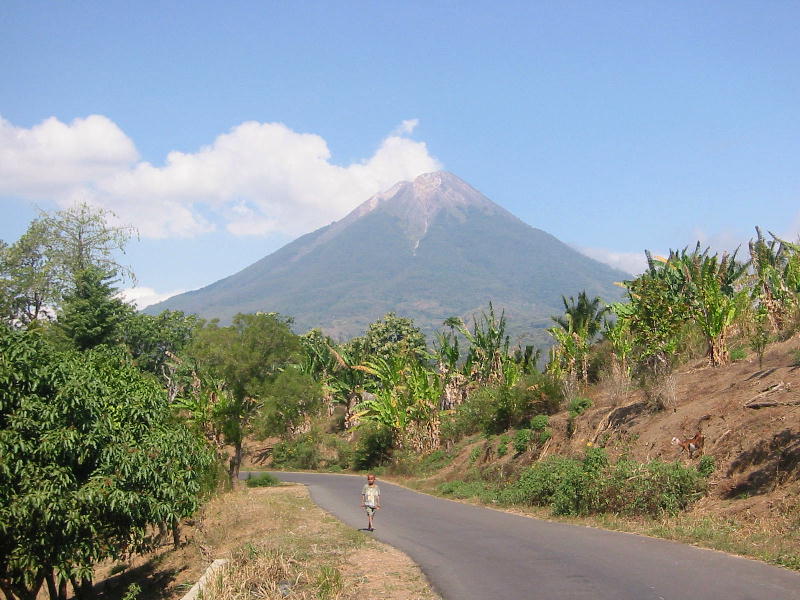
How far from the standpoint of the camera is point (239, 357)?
29328mm

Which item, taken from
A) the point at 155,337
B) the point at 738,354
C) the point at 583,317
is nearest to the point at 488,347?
the point at 583,317

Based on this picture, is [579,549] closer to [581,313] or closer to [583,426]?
[583,426]

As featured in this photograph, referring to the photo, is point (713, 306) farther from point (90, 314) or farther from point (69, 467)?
point (90, 314)

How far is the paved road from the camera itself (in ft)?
30.0

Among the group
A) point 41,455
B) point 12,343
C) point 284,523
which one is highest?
point 12,343

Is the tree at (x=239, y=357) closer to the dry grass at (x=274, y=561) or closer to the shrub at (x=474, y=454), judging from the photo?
the dry grass at (x=274, y=561)

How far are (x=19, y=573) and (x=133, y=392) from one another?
380 cm

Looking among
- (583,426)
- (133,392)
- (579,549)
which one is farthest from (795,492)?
(133,392)

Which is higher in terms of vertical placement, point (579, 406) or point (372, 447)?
point (579, 406)

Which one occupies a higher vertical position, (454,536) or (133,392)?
(133,392)

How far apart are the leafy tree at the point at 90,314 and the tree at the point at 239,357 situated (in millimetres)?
17300

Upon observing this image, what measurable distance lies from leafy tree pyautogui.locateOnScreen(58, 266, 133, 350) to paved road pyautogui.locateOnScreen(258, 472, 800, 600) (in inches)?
1287

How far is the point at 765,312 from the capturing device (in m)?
23.8

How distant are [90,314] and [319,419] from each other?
18.4 m
